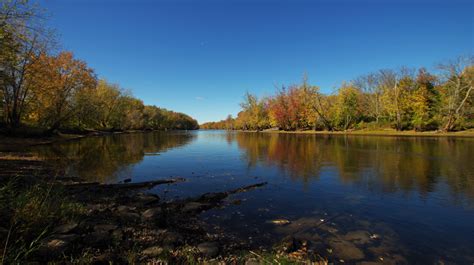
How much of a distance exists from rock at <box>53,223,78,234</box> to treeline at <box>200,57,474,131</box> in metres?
67.2

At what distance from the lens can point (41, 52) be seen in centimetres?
3328

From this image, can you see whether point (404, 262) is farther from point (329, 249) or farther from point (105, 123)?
point (105, 123)

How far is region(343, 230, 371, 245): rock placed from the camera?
259 inches

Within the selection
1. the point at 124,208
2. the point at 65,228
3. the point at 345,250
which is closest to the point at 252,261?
the point at 345,250

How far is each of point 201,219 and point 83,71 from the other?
170 feet

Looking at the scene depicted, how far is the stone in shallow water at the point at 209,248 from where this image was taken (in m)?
5.37

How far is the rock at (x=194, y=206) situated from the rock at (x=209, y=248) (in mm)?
3095

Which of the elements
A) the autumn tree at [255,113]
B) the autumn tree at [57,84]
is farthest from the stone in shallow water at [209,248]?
the autumn tree at [255,113]

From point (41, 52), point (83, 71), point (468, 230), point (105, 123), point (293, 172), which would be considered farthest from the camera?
point (105, 123)

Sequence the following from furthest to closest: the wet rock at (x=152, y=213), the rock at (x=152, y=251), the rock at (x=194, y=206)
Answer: the rock at (x=194, y=206), the wet rock at (x=152, y=213), the rock at (x=152, y=251)

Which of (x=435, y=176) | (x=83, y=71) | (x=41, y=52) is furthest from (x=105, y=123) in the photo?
(x=435, y=176)

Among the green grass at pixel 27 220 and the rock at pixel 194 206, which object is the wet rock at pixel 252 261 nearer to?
the green grass at pixel 27 220

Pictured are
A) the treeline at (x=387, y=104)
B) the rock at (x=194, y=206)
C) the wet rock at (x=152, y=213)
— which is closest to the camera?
the wet rock at (x=152, y=213)

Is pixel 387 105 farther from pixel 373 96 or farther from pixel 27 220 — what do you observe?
pixel 27 220
